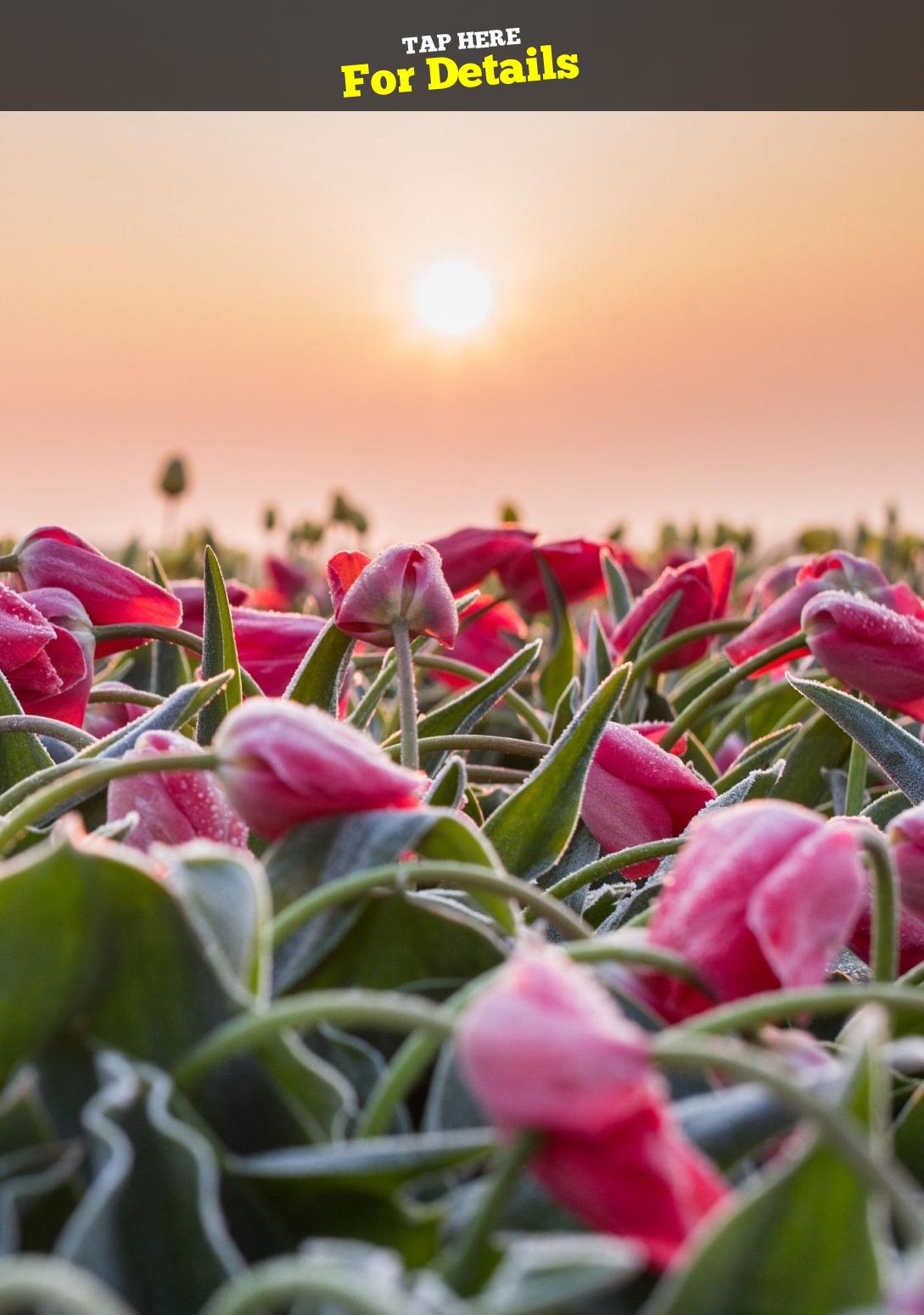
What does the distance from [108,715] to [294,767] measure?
52cm

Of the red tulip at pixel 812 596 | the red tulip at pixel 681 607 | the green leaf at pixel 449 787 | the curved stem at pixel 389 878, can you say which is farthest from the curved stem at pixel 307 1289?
the red tulip at pixel 681 607

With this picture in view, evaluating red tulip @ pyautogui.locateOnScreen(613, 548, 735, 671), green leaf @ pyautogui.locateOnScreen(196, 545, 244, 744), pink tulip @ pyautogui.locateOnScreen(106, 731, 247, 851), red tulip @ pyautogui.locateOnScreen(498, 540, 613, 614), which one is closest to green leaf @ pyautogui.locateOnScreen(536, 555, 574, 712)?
red tulip @ pyautogui.locateOnScreen(498, 540, 613, 614)

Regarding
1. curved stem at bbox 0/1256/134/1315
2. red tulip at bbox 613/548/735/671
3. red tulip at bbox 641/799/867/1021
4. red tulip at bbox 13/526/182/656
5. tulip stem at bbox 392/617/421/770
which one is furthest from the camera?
red tulip at bbox 613/548/735/671

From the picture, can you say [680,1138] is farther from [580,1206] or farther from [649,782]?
[649,782]

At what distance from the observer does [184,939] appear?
0.30m

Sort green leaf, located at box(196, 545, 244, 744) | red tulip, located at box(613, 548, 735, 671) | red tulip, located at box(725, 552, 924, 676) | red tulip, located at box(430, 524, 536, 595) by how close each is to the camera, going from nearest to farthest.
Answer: green leaf, located at box(196, 545, 244, 744) < red tulip, located at box(725, 552, 924, 676) < red tulip, located at box(613, 548, 735, 671) < red tulip, located at box(430, 524, 536, 595)

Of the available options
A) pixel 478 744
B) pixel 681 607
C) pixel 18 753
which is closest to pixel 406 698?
pixel 478 744

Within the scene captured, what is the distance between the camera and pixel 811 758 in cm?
83

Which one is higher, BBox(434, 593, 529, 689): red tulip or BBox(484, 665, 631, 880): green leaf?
BBox(484, 665, 631, 880): green leaf

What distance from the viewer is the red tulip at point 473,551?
111 cm

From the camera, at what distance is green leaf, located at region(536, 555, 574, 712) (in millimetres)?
1177

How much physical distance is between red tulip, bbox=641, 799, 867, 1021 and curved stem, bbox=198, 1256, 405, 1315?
0.14 m

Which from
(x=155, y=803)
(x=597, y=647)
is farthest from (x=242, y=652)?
(x=155, y=803)

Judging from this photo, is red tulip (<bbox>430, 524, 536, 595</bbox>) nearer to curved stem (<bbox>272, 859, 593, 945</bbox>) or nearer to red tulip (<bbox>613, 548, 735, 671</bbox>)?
red tulip (<bbox>613, 548, 735, 671</bbox>)
